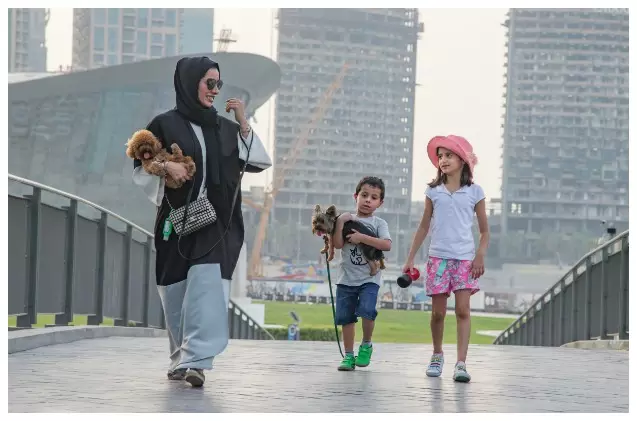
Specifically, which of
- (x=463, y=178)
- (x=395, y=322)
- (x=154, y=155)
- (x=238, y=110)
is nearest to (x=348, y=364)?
(x=463, y=178)

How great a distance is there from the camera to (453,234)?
7.54m

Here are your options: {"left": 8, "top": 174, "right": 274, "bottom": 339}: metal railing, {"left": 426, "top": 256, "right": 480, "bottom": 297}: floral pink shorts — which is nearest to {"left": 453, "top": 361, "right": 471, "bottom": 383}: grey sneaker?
{"left": 426, "top": 256, "right": 480, "bottom": 297}: floral pink shorts

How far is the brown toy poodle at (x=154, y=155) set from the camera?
6.75m

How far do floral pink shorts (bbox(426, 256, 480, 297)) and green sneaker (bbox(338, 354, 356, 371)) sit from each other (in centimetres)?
82

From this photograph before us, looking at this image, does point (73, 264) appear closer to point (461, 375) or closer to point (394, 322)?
point (461, 375)

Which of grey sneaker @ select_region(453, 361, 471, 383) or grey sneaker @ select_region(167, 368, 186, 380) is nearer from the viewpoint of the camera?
grey sneaker @ select_region(167, 368, 186, 380)

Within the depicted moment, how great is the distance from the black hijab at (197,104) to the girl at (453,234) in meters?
1.21

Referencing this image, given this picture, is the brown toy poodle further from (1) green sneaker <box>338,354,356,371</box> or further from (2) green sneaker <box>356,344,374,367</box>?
(2) green sneaker <box>356,344,374,367</box>

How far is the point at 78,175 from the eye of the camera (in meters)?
87.1

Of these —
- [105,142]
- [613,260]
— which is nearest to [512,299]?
[105,142]

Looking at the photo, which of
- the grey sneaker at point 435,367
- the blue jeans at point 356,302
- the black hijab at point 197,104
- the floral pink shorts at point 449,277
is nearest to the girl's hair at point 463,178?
the floral pink shorts at point 449,277

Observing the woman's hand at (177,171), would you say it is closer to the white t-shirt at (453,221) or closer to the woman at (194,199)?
the woman at (194,199)

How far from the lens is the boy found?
26.6ft
